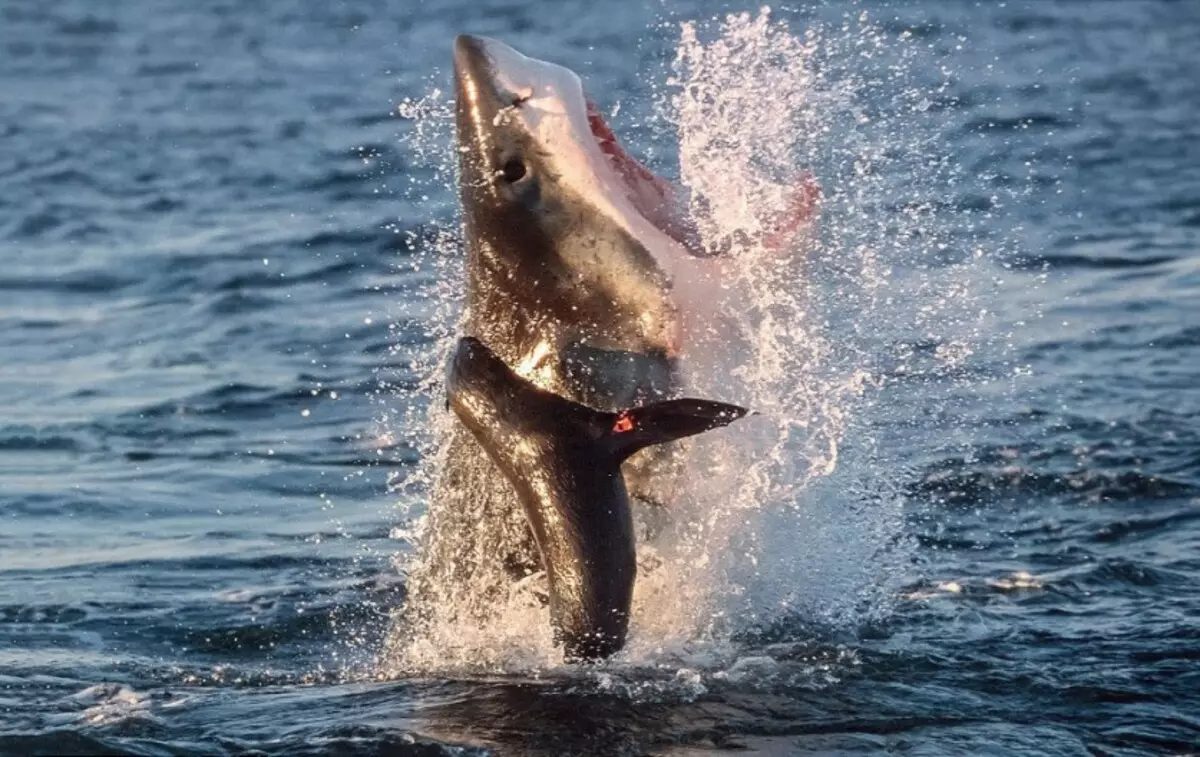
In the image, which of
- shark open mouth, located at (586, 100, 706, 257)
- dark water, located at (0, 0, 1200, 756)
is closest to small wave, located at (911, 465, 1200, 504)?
dark water, located at (0, 0, 1200, 756)

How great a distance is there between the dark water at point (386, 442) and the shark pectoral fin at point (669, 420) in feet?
2.84

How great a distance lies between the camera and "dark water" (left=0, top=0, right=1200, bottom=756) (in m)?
6.71

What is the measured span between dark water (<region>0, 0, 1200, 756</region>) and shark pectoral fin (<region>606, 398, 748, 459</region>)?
2.84ft

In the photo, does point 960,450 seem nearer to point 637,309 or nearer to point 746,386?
point 746,386

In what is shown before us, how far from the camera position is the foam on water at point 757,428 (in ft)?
23.7

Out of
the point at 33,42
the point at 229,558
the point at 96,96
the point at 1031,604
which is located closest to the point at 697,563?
the point at 1031,604

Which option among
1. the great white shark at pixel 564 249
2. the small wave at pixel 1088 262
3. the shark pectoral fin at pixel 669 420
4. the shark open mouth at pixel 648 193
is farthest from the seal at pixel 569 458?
the small wave at pixel 1088 262

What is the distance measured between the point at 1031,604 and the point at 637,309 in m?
2.10

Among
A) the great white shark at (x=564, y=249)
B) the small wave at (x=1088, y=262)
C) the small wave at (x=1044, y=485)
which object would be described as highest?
the small wave at (x=1088, y=262)

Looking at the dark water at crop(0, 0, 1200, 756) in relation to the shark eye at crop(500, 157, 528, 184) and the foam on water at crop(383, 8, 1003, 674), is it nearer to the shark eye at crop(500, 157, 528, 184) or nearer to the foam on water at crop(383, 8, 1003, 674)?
the foam on water at crop(383, 8, 1003, 674)

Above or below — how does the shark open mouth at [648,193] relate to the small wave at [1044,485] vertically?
above

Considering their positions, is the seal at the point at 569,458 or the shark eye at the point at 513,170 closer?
the seal at the point at 569,458

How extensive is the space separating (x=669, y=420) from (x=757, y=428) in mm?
1270

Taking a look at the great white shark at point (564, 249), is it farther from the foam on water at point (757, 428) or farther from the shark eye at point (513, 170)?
the foam on water at point (757, 428)
